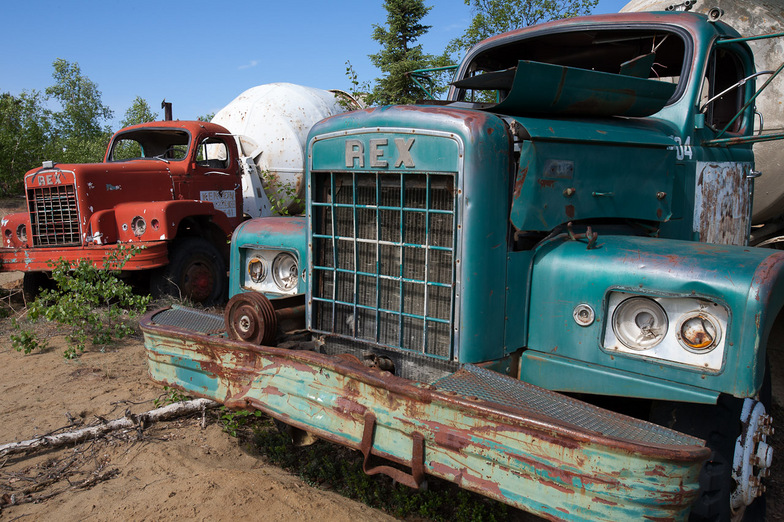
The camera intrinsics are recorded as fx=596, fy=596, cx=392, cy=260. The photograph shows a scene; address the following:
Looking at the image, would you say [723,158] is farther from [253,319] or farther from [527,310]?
[253,319]

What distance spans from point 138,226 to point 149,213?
9.6 inches

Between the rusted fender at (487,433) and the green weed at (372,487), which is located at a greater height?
the rusted fender at (487,433)

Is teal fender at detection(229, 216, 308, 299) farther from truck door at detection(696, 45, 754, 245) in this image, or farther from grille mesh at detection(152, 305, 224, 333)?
truck door at detection(696, 45, 754, 245)

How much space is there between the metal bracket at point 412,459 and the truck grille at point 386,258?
46 cm

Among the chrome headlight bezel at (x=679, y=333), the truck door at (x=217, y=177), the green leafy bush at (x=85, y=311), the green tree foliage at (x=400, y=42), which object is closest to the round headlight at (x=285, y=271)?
the chrome headlight bezel at (x=679, y=333)

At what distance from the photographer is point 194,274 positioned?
24.1ft

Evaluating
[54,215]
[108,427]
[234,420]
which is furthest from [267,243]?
[54,215]

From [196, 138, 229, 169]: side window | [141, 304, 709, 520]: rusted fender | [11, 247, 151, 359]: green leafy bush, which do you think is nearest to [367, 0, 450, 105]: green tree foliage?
[196, 138, 229, 169]: side window

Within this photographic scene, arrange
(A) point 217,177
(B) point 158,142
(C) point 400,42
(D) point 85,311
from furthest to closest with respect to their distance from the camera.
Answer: (C) point 400,42 → (B) point 158,142 → (A) point 217,177 → (D) point 85,311

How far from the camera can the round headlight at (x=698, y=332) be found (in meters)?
2.11

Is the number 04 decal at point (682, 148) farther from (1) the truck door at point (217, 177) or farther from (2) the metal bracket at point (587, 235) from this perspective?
(1) the truck door at point (217, 177)

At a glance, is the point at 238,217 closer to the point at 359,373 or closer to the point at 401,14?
the point at 359,373

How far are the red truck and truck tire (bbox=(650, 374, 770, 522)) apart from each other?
5.70 metres

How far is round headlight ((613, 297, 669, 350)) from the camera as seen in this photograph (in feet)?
7.36
